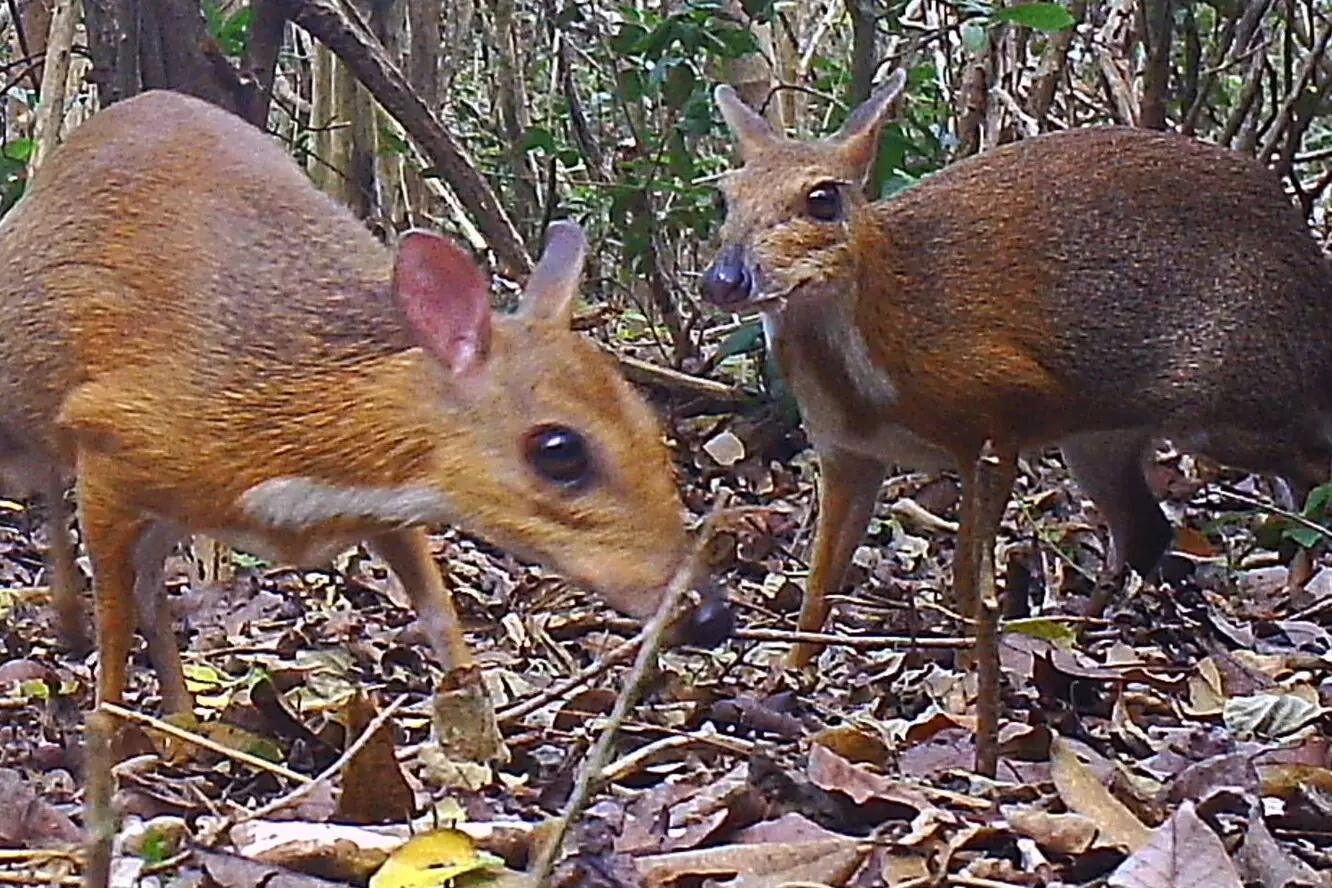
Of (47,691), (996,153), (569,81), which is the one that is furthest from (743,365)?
(47,691)

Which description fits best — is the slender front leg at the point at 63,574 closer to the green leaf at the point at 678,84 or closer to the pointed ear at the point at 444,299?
the pointed ear at the point at 444,299

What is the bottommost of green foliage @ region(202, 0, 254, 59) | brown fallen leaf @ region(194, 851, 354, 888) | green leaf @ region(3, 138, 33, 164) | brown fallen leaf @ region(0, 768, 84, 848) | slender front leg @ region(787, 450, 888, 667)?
slender front leg @ region(787, 450, 888, 667)

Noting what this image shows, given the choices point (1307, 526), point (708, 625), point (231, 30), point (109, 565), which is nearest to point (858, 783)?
point (708, 625)

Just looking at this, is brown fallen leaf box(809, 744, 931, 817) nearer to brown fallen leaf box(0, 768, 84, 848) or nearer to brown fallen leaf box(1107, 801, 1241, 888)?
brown fallen leaf box(1107, 801, 1241, 888)

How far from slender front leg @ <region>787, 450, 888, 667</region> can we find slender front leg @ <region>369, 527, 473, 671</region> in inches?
58.5

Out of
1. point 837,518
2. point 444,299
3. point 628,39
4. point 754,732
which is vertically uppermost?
point 628,39

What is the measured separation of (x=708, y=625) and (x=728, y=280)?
1.99 meters

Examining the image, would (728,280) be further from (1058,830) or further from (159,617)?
(1058,830)

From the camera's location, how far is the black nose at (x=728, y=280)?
5766 mm

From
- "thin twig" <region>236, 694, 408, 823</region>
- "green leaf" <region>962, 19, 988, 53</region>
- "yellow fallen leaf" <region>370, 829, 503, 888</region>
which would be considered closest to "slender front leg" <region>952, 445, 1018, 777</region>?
"yellow fallen leaf" <region>370, 829, 503, 888</region>

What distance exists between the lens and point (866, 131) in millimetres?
6410

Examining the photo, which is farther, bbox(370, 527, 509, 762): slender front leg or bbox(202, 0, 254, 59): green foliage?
bbox(202, 0, 254, 59): green foliage

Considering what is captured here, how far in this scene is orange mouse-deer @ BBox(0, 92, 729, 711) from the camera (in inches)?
166

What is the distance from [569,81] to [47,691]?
198 inches
